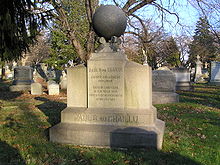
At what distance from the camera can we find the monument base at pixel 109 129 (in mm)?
4500

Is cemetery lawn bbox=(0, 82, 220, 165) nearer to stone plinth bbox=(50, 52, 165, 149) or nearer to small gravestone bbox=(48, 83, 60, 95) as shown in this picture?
stone plinth bbox=(50, 52, 165, 149)

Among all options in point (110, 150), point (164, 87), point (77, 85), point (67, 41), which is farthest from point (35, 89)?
point (67, 41)

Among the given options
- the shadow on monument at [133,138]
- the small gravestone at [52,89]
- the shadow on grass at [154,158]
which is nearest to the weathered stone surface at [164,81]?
the shadow on monument at [133,138]

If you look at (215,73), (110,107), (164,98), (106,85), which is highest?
(215,73)

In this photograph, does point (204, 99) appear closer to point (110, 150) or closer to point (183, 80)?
point (183, 80)

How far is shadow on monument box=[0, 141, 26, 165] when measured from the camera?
3.98 m

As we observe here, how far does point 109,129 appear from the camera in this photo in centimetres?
473

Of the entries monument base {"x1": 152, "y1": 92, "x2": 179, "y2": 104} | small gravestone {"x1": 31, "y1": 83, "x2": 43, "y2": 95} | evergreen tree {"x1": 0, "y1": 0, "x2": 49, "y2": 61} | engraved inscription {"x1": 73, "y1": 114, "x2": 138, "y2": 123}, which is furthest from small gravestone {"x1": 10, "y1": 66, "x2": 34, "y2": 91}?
engraved inscription {"x1": 73, "y1": 114, "x2": 138, "y2": 123}

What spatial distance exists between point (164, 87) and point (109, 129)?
6.86 m

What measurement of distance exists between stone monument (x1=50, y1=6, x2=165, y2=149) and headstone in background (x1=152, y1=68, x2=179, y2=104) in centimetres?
A: 579

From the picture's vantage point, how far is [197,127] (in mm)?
6109

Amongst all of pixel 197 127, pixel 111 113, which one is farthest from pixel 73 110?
pixel 197 127

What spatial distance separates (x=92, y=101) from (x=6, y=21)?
4128 mm

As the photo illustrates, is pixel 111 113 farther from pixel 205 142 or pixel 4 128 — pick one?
pixel 4 128
